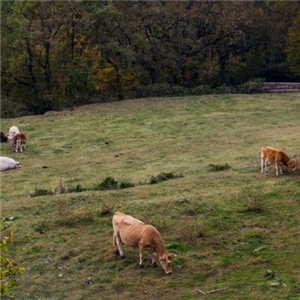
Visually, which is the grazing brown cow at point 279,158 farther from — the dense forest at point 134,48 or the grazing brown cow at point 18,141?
the dense forest at point 134,48

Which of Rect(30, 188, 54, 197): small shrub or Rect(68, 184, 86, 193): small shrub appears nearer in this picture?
Rect(30, 188, 54, 197): small shrub

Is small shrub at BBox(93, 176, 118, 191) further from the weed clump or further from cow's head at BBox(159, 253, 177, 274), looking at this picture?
cow's head at BBox(159, 253, 177, 274)

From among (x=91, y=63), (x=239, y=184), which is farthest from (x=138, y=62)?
(x=239, y=184)

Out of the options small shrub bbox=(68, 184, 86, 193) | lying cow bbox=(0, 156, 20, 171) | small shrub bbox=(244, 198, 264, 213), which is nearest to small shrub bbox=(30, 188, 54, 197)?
small shrub bbox=(68, 184, 86, 193)

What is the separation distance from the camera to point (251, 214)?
48.0 feet

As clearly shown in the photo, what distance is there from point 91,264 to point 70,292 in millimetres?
1198

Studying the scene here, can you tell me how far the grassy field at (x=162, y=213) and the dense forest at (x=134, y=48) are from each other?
16531mm

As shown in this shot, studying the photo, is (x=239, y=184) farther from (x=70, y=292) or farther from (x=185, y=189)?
(x=70, y=292)

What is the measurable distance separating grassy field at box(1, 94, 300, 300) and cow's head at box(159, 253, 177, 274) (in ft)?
0.58

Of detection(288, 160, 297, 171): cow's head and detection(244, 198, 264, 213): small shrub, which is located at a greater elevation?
detection(288, 160, 297, 171): cow's head

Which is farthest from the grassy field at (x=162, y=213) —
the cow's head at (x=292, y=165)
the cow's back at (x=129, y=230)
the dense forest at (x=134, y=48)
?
the dense forest at (x=134, y=48)

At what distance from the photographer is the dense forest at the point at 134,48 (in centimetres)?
4325

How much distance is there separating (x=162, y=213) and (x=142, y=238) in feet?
10.7

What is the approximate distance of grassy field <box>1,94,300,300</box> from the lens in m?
11.4
